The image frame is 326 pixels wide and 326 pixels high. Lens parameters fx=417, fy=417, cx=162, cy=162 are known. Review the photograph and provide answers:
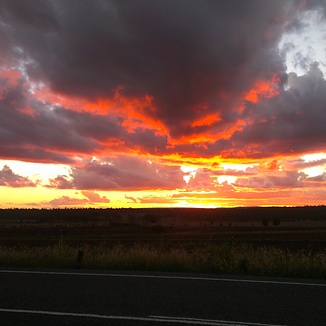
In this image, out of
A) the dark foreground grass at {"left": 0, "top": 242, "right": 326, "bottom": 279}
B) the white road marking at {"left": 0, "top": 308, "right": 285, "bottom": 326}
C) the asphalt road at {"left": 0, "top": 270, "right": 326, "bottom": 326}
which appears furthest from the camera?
the dark foreground grass at {"left": 0, "top": 242, "right": 326, "bottom": 279}

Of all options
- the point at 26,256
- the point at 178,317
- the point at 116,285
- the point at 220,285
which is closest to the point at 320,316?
the point at 178,317

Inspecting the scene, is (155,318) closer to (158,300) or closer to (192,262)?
(158,300)

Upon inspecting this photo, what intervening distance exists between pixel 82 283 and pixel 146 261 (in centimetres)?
417

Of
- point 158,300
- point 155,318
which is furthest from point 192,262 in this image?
point 155,318

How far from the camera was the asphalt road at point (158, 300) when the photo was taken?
23.2 feet

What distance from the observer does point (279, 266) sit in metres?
13.0

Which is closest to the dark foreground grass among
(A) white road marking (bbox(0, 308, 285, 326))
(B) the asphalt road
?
(B) the asphalt road

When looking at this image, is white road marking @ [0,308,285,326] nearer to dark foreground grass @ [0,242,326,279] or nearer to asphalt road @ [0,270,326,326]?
asphalt road @ [0,270,326,326]

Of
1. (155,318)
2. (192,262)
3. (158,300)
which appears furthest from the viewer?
(192,262)

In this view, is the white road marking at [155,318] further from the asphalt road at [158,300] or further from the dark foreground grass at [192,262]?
the dark foreground grass at [192,262]

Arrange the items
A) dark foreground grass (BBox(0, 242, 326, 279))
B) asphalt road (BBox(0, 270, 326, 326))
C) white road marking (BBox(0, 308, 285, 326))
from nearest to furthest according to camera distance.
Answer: white road marking (BBox(0, 308, 285, 326)) → asphalt road (BBox(0, 270, 326, 326)) → dark foreground grass (BBox(0, 242, 326, 279))

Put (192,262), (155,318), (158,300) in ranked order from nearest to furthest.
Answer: (155,318) < (158,300) < (192,262)

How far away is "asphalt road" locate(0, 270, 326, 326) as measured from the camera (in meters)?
7.07

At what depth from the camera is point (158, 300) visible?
27.7 feet
